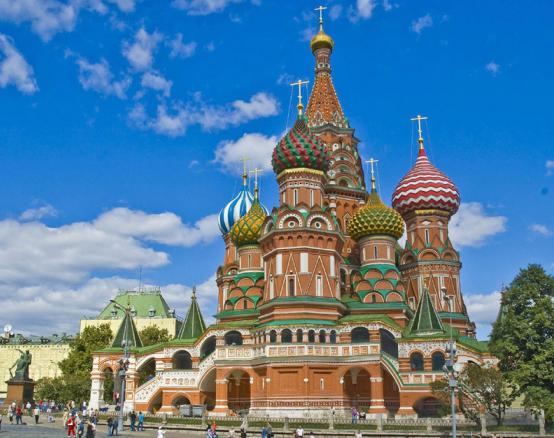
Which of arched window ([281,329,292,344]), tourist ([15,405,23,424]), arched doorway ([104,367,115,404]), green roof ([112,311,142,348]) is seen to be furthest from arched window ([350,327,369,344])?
arched doorway ([104,367,115,404])

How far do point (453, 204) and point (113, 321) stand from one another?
1789 inches

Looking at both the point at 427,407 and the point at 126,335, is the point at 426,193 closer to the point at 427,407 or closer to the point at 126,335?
the point at 427,407

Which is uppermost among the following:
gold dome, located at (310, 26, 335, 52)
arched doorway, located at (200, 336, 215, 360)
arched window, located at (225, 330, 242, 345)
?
gold dome, located at (310, 26, 335, 52)

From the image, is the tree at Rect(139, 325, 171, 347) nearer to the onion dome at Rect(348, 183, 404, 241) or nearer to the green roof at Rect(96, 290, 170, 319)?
the green roof at Rect(96, 290, 170, 319)

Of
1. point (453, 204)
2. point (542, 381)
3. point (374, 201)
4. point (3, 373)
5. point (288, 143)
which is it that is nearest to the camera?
point (542, 381)

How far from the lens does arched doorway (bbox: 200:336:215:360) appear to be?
1772 inches

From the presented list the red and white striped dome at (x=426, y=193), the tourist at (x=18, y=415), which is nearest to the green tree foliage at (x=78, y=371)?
the tourist at (x=18, y=415)

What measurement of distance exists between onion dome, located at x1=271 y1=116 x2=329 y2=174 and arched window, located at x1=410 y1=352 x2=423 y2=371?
47.9ft

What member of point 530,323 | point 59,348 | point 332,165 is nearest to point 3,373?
point 59,348

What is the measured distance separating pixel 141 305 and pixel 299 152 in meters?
43.8

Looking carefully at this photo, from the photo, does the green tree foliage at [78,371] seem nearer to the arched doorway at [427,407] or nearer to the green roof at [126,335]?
the green roof at [126,335]

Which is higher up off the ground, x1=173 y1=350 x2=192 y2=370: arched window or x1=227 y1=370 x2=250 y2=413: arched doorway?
x1=173 y1=350 x2=192 y2=370: arched window

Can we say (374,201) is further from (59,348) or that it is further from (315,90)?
(59,348)

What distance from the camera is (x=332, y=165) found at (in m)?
53.5
